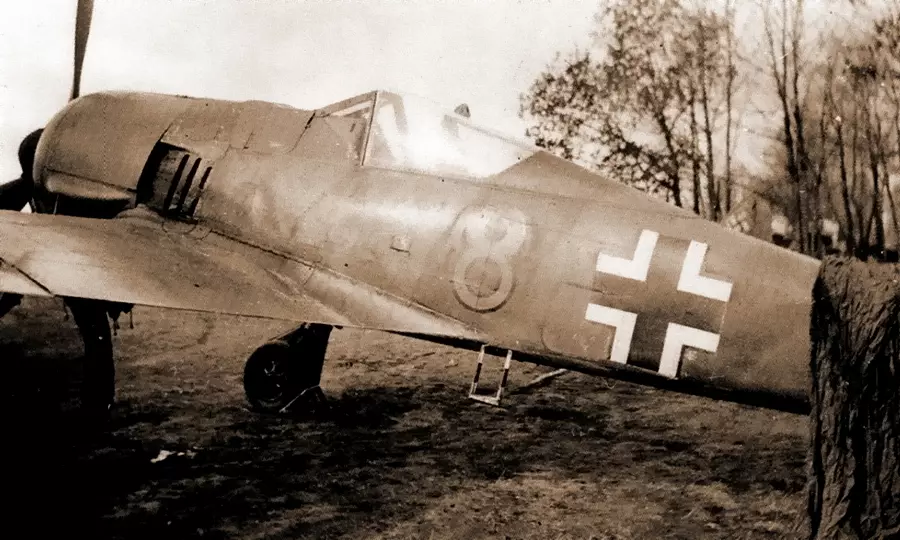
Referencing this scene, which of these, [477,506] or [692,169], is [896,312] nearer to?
[477,506]

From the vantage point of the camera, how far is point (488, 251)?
12.4ft

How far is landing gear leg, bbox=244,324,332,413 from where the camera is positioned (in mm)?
4957

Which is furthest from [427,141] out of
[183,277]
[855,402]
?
[855,402]

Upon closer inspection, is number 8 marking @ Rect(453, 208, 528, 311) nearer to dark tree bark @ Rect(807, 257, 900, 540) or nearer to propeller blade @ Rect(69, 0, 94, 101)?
dark tree bark @ Rect(807, 257, 900, 540)

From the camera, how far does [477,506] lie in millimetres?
3445

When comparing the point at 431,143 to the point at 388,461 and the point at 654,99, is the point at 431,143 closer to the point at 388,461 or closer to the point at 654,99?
the point at 388,461

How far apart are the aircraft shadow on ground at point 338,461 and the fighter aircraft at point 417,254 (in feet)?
2.32

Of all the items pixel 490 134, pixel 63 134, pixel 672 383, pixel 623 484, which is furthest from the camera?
pixel 63 134

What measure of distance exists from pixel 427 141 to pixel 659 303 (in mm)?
1950

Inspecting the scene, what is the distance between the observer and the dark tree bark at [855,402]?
2168mm

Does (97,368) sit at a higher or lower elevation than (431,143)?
lower

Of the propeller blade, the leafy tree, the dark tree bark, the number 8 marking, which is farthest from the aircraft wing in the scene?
the leafy tree

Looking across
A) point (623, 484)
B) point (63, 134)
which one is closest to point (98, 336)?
point (63, 134)

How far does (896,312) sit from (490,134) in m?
2.68
